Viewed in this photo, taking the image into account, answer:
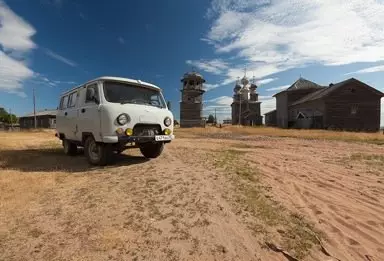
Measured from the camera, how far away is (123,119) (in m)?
6.18

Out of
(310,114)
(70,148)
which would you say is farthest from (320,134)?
(70,148)

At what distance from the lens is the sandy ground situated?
262 cm

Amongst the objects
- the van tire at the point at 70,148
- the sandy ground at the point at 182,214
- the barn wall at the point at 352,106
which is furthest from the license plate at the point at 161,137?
the barn wall at the point at 352,106

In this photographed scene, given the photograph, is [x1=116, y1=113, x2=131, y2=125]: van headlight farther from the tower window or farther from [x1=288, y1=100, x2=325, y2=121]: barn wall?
the tower window

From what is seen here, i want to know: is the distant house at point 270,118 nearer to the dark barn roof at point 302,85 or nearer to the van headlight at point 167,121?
the dark barn roof at point 302,85

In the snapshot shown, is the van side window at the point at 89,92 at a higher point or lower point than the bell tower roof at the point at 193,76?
lower

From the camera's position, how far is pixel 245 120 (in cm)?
6300

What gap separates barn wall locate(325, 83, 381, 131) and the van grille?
36.0 m

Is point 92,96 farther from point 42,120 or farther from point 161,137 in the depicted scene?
point 42,120

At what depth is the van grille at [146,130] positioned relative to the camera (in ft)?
21.4

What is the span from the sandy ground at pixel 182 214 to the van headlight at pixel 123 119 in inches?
48.7

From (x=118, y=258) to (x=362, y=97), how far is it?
44636mm

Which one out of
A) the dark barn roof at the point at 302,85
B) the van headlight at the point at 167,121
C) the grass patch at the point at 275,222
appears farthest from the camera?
the dark barn roof at the point at 302,85

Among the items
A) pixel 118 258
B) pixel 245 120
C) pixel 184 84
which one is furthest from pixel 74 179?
pixel 245 120
